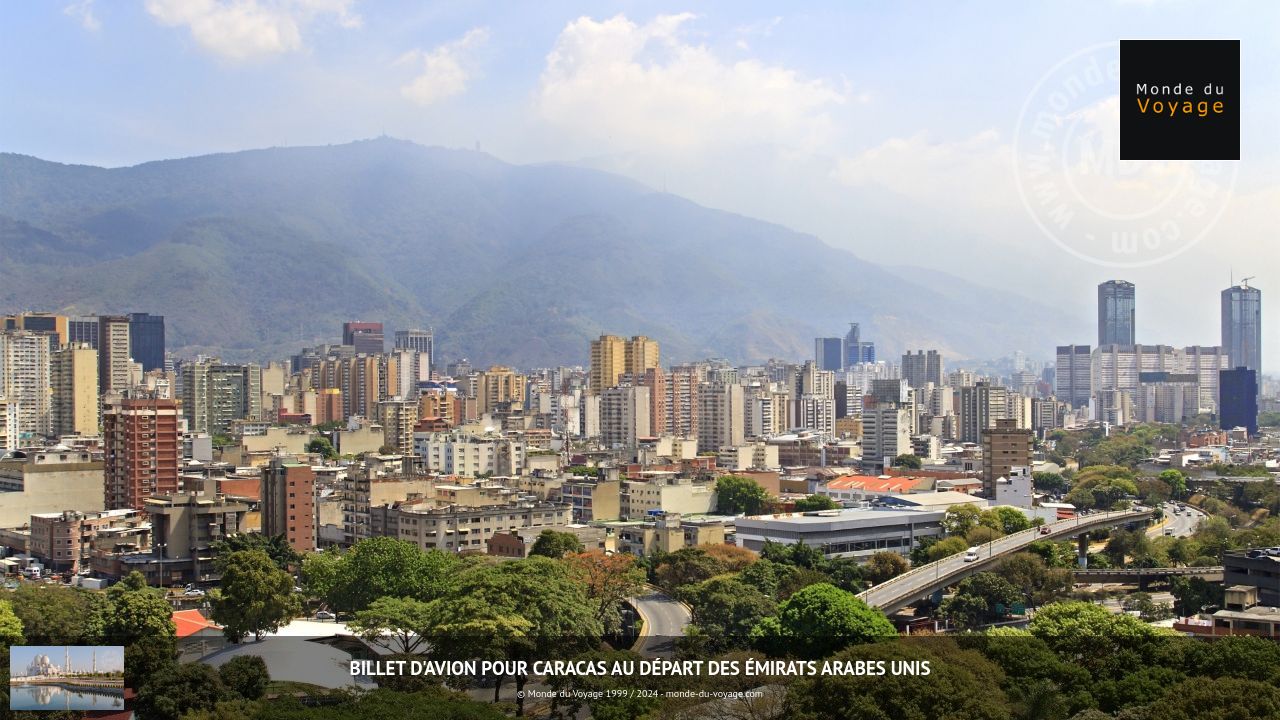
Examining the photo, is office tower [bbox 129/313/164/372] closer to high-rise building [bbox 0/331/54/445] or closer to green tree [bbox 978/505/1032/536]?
high-rise building [bbox 0/331/54/445]

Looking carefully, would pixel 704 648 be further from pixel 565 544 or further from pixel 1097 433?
pixel 1097 433

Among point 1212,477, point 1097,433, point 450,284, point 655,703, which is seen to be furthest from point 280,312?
point 655,703

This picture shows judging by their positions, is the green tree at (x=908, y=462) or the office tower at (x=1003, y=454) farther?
the green tree at (x=908, y=462)

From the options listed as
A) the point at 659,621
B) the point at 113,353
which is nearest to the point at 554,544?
the point at 659,621

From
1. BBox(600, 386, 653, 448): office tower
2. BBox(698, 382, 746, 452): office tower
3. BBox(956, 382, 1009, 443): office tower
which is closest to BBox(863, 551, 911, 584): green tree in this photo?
BBox(600, 386, 653, 448): office tower

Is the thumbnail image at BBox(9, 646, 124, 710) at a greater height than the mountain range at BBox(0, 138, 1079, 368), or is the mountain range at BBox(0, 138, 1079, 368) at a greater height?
the mountain range at BBox(0, 138, 1079, 368)

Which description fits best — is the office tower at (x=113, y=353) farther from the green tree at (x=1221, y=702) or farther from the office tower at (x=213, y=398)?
the green tree at (x=1221, y=702)

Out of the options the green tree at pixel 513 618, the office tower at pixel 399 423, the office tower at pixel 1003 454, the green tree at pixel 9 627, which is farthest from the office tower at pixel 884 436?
the green tree at pixel 9 627
